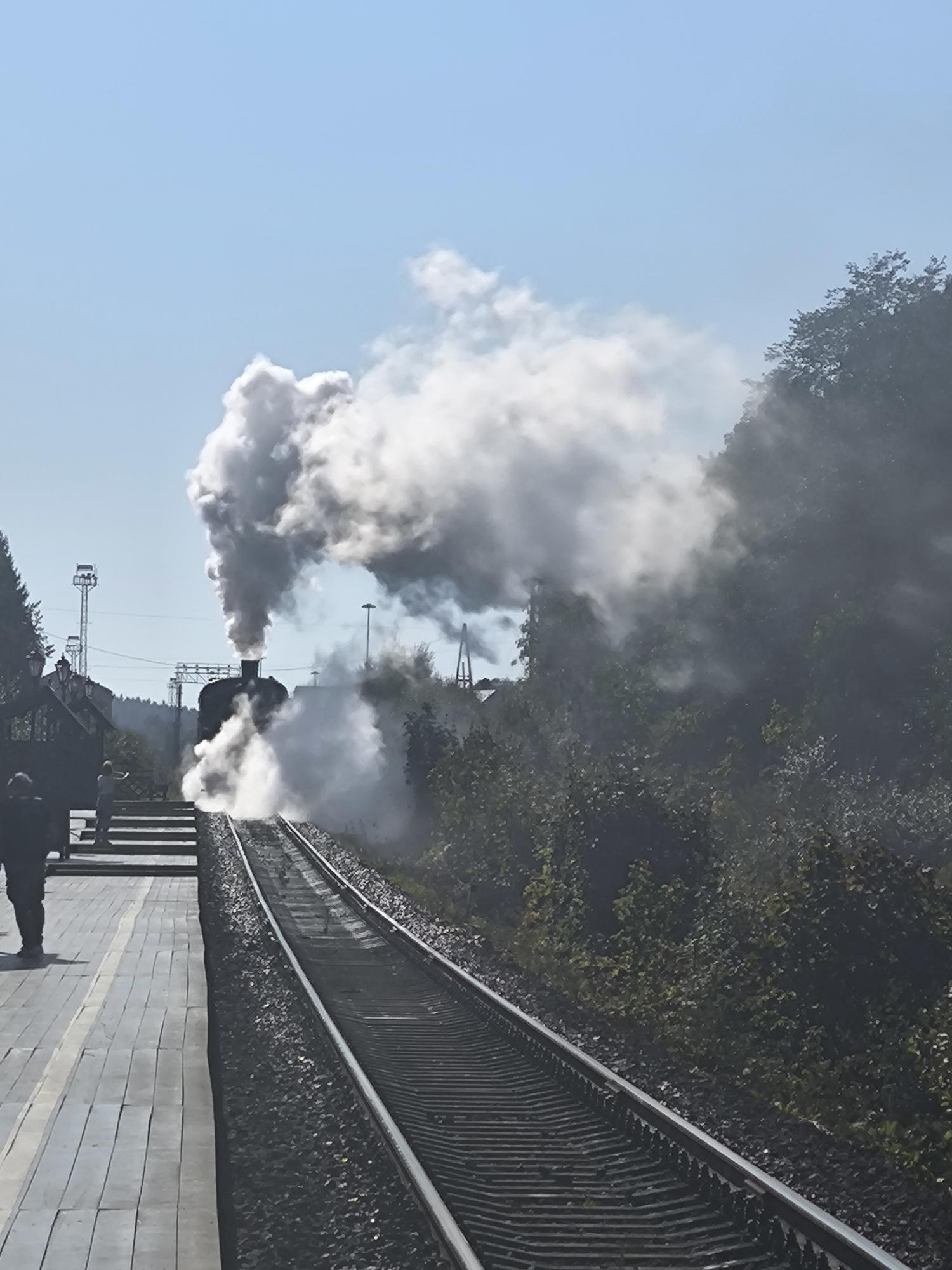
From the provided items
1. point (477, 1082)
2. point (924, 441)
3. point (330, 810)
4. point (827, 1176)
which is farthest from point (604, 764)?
point (330, 810)

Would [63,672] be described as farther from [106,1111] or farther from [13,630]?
[13,630]

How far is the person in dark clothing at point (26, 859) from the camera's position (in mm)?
14195

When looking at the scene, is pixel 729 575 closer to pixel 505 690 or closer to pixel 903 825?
pixel 505 690

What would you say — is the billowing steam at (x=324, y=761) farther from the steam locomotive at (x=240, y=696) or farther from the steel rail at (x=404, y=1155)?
the steel rail at (x=404, y=1155)

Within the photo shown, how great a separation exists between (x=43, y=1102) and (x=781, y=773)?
→ 2469 cm

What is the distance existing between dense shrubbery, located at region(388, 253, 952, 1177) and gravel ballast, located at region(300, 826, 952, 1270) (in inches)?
20.1

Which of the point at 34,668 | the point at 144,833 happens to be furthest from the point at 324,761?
the point at 144,833

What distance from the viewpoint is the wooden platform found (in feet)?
19.9

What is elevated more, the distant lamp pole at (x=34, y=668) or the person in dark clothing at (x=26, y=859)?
the distant lamp pole at (x=34, y=668)

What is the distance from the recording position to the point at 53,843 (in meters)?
17.4

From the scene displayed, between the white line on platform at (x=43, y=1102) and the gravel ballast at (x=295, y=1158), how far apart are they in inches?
33.9

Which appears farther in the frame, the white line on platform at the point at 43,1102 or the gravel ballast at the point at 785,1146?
the gravel ballast at the point at 785,1146

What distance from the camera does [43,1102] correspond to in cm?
838

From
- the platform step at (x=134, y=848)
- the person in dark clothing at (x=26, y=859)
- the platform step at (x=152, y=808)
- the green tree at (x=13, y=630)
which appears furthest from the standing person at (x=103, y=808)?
the green tree at (x=13, y=630)
